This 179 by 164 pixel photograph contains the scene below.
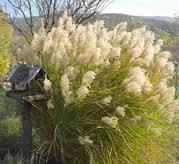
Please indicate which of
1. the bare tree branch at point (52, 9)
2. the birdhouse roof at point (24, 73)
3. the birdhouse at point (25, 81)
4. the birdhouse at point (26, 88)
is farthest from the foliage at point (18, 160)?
the bare tree branch at point (52, 9)

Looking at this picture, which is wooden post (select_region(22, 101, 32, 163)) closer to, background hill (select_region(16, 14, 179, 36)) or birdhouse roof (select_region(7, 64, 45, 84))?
birdhouse roof (select_region(7, 64, 45, 84))

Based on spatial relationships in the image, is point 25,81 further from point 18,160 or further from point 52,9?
point 52,9

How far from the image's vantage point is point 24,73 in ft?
14.0

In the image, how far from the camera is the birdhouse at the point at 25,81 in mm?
4086

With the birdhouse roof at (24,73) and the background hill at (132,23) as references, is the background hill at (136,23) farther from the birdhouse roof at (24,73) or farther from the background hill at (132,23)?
the birdhouse roof at (24,73)

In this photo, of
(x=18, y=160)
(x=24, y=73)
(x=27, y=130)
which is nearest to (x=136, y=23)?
(x=24, y=73)

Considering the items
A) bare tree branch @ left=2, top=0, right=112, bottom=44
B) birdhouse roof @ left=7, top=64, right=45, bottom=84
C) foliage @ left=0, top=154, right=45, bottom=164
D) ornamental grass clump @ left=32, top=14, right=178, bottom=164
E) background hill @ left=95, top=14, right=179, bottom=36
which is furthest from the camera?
background hill @ left=95, top=14, right=179, bottom=36

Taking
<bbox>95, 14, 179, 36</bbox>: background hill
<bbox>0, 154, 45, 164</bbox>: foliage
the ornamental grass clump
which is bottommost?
<bbox>95, 14, 179, 36</bbox>: background hill

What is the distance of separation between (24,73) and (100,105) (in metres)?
0.86

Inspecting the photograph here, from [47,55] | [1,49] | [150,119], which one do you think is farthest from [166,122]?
[1,49]

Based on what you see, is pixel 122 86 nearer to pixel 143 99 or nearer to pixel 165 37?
pixel 143 99

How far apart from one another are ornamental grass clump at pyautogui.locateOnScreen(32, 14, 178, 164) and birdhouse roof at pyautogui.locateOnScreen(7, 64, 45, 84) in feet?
0.46

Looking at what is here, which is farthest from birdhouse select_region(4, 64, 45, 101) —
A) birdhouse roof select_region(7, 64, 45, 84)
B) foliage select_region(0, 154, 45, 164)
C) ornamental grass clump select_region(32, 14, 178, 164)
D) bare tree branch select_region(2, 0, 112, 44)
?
bare tree branch select_region(2, 0, 112, 44)

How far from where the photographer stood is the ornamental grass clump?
158 inches
